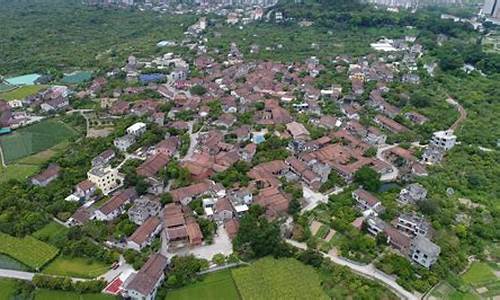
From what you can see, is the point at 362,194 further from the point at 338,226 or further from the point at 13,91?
the point at 13,91

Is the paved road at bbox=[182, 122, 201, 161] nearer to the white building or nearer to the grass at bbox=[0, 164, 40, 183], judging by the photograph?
the white building


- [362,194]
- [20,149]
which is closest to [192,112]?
[20,149]

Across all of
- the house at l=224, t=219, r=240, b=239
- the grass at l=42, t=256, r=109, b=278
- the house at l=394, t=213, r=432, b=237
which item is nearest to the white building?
the house at l=224, t=219, r=240, b=239

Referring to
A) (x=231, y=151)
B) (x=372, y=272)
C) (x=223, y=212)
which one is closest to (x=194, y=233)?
(x=223, y=212)

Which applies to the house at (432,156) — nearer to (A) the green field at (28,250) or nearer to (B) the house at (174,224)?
(B) the house at (174,224)

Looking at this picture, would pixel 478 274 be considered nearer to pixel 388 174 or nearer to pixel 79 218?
pixel 388 174

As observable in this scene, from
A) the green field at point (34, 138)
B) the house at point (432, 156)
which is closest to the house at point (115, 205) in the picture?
the green field at point (34, 138)
